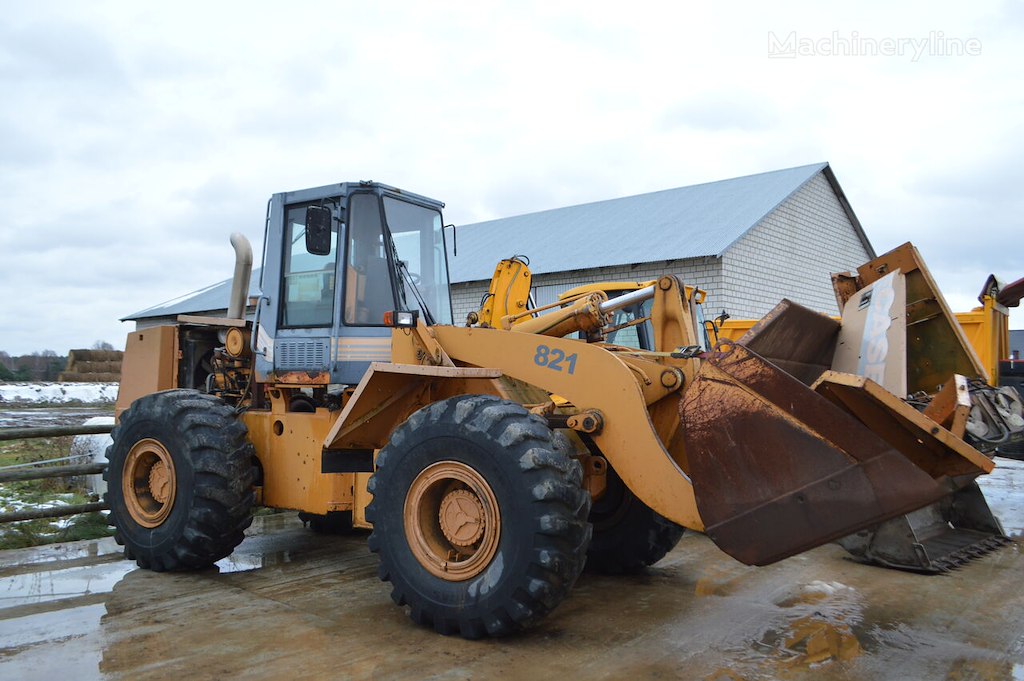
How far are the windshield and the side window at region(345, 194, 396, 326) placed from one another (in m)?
0.12

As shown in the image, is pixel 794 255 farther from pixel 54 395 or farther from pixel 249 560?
pixel 54 395

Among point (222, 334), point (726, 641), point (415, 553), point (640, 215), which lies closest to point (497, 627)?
point (415, 553)

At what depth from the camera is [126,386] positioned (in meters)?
8.02

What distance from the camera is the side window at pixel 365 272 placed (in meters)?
6.35

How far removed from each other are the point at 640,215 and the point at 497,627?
661 inches

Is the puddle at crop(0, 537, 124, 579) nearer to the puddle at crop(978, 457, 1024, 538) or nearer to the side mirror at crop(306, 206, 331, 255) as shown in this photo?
the side mirror at crop(306, 206, 331, 255)

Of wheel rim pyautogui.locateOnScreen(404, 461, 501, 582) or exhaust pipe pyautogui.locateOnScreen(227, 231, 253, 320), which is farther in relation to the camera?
exhaust pipe pyautogui.locateOnScreen(227, 231, 253, 320)

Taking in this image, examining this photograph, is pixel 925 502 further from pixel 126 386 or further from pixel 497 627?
pixel 126 386

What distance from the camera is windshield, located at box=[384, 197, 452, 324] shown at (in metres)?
6.46

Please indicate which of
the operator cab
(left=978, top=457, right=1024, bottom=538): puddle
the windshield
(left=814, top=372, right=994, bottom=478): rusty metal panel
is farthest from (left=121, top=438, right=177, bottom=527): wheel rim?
(left=978, top=457, right=1024, bottom=538): puddle

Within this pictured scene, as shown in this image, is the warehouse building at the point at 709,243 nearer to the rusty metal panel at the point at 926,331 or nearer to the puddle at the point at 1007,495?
the puddle at the point at 1007,495

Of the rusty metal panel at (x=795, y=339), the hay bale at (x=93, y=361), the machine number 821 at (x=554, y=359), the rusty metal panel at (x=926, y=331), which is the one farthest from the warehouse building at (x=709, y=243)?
the hay bale at (x=93, y=361)

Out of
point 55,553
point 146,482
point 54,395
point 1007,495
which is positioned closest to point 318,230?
point 146,482

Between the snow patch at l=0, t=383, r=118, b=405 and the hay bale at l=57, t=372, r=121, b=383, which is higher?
the hay bale at l=57, t=372, r=121, b=383
